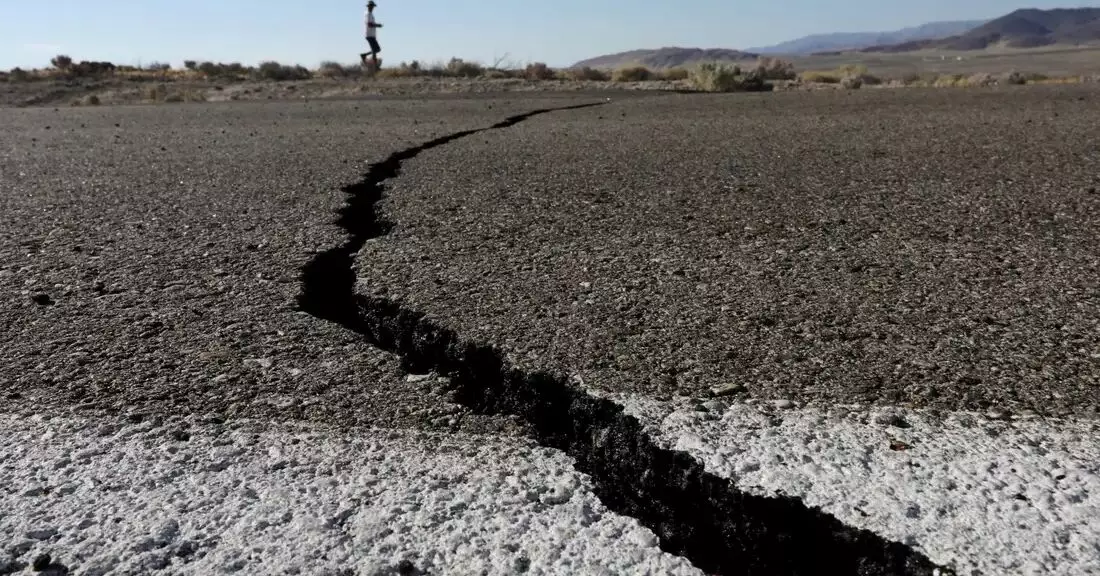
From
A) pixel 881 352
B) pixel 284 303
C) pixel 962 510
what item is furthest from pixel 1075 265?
pixel 284 303

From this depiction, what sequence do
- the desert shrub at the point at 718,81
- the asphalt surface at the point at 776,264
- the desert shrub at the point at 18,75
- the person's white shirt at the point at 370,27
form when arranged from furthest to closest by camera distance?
the desert shrub at the point at 18,75
the person's white shirt at the point at 370,27
the desert shrub at the point at 718,81
the asphalt surface at the point at 776,264

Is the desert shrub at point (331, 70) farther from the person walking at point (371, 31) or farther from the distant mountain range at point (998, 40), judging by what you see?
the distant mountain range at point (998, 40)

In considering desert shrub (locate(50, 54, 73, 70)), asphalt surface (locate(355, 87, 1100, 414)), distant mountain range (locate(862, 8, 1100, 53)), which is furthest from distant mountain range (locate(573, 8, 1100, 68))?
asphalt surface (locate(355, 87, 1100, 414))

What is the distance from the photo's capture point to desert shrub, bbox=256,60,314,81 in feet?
73.4

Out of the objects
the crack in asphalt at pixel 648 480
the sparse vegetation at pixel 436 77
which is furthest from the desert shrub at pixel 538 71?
the crack in asphalt at pixel 648 480

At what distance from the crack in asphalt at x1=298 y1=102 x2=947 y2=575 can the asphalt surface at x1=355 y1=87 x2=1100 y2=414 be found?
0.08 m

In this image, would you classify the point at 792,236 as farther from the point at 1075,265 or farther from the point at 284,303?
the point at 284,303

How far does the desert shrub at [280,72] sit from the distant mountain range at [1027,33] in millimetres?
109309

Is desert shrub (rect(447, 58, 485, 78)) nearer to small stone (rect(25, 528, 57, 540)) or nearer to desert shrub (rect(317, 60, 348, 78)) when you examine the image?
desert shrub (rect(317, 60, 348, 78))

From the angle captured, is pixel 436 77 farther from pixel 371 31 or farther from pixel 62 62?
pixel 62 62

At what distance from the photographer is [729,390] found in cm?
177

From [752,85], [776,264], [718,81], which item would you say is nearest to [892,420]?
[776,264]

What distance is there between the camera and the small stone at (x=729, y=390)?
69.0 inches

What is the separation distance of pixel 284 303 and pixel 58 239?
1339 mm
